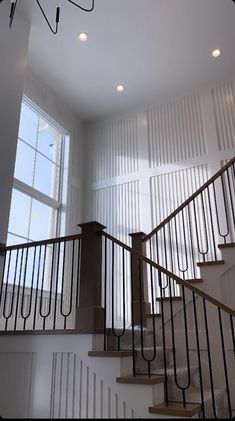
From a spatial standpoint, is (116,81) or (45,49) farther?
(116,81)

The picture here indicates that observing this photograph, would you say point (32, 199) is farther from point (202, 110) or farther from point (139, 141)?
point (202, 110)

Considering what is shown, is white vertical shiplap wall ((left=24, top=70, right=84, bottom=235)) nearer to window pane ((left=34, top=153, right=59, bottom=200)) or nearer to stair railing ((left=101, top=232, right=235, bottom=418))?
window pane ((left=34, top=153, right=59, bottom=200))

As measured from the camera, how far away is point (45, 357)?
3.30 metres

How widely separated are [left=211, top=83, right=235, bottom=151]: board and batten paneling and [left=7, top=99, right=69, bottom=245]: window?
2972 millimetres

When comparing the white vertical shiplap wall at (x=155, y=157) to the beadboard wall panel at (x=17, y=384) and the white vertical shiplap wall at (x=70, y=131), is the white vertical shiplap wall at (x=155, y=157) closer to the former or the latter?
the white vertical shiplap wall at (x=70, y=131)

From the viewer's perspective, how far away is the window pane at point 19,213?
5.50 m

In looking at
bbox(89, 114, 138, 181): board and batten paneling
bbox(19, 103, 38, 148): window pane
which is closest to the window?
bbox(19, 103, 38, 148): window pane

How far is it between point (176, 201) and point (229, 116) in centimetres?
179

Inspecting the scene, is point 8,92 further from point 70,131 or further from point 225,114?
point 225,114

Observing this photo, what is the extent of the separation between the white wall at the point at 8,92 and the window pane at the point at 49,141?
1.56 meters

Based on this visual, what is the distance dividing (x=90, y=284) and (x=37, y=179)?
337 centimetres

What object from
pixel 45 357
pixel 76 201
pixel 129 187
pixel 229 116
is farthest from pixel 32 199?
pixel 229 116

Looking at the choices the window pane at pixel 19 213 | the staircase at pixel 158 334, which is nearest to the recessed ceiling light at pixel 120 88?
the window pane at pixel 19 213

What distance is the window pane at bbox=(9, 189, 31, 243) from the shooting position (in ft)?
18.0
